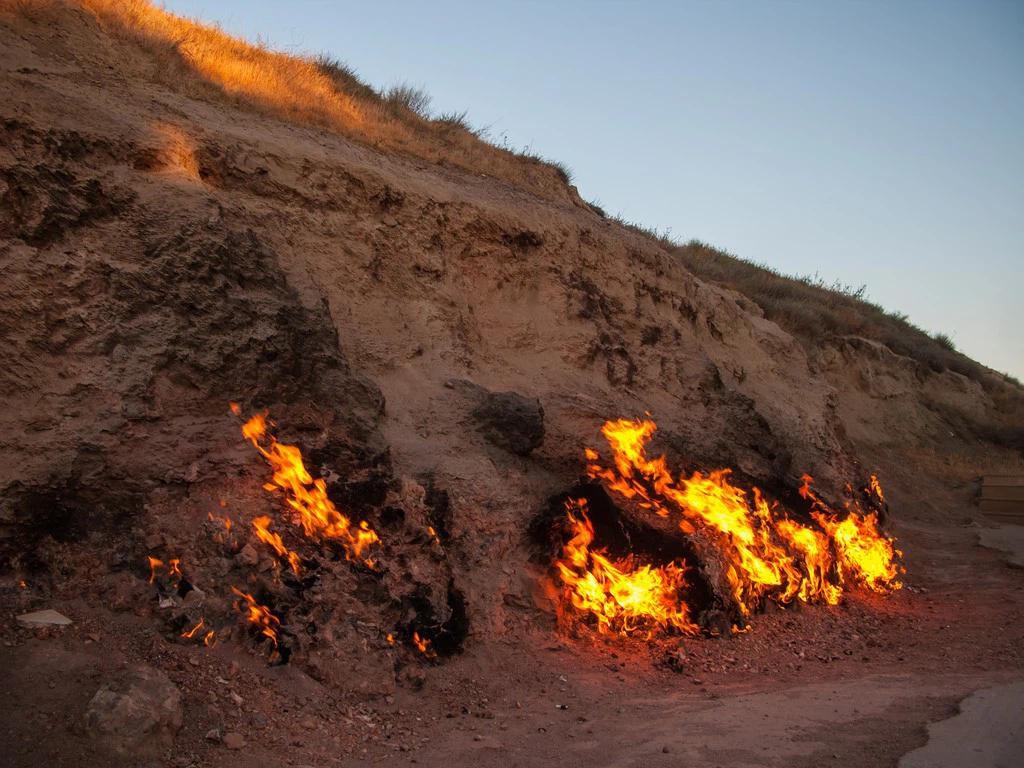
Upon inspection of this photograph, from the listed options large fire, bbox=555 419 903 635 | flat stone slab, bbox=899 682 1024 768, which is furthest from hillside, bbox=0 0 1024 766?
large fire, bbox=555 419 903 635

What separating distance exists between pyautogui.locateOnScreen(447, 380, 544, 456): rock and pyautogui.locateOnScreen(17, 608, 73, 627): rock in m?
3.89

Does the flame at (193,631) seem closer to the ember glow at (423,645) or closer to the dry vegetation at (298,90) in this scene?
the ember glow at (423,645)

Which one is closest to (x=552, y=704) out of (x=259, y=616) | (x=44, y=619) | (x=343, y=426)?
(x=259, y=616)

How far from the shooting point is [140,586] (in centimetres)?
509

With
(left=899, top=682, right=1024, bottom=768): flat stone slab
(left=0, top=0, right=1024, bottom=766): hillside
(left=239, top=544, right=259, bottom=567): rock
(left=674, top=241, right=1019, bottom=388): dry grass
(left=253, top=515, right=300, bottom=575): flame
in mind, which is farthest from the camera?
(left=674, top=241, right=1019, bottom=388): dry grass

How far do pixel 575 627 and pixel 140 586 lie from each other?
11.7 ft

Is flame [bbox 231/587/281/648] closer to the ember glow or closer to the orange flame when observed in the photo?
the orange flame

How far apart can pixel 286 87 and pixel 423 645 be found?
7.10m

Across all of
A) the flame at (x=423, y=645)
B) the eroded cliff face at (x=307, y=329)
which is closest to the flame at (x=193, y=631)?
the eroded cliff face at (x=307, y=329)

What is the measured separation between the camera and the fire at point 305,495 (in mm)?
5996

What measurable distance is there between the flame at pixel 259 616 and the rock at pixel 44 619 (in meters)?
0.99

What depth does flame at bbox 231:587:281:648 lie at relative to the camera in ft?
17.2

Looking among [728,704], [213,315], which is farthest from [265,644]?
[728,704]

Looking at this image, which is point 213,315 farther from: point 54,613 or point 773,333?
point 773,333
